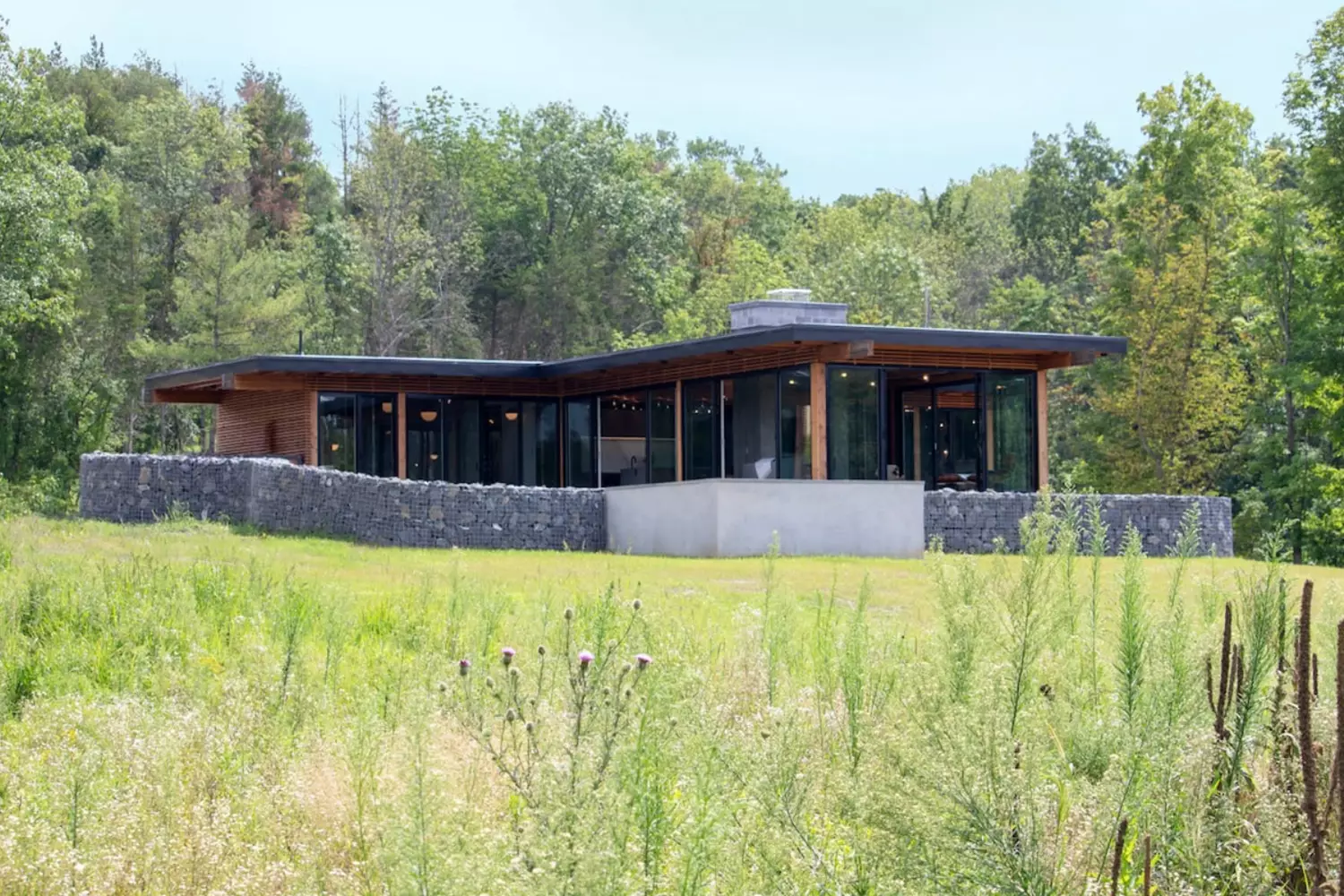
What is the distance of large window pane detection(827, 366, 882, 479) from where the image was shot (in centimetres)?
2384

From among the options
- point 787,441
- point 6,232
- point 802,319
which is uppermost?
point 6,232

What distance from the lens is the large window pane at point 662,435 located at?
26.8m

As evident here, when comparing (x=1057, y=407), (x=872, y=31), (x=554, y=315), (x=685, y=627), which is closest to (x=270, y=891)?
(x=685, y=627)

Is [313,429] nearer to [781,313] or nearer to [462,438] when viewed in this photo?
[462,438]

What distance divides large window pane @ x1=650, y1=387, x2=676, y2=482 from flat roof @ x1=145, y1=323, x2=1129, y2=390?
93 cm

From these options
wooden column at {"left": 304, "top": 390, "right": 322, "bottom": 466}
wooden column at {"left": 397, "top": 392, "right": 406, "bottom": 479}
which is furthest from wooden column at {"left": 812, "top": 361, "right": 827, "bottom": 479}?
wooden column at {"left": 304, "top": 390, "right": 322, "bottom": 466}

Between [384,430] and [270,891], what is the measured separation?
24.3 meters

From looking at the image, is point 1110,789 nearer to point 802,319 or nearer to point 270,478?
point 270,478

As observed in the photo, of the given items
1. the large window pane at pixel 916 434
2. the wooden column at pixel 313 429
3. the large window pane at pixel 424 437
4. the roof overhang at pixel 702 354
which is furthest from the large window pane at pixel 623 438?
the wooden column at pixel 313 429

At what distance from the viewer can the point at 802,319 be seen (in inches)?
1083

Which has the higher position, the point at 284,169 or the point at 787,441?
the point at 284,169

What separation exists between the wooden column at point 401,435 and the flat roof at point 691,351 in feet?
2.02

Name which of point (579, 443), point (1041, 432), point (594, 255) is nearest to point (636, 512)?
point (579, 443)

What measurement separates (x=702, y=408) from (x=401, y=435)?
5956 millimetres
